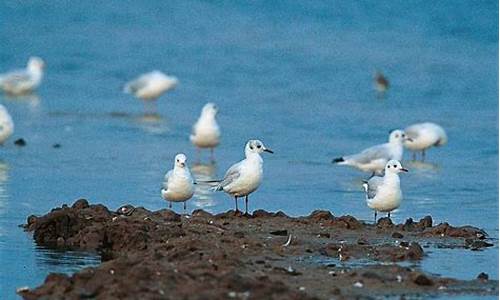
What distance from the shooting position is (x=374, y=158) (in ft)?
50.3

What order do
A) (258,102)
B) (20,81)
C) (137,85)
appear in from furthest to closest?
(20,81) → (137,85) → (258,102)

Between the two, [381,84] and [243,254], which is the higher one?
[381,84]

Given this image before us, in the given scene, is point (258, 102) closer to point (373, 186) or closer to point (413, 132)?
point (413, 132)

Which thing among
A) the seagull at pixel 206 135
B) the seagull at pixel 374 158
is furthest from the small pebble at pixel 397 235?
the seagull at pixel 206 135

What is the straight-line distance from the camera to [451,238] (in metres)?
10.4

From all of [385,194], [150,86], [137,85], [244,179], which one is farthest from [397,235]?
[137,85]

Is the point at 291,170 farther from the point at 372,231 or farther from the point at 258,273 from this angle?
the point at 258,273

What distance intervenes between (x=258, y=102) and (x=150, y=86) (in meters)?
1.65

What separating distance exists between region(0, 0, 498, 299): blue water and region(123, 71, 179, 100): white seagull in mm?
235

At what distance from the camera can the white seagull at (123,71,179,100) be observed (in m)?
21.5

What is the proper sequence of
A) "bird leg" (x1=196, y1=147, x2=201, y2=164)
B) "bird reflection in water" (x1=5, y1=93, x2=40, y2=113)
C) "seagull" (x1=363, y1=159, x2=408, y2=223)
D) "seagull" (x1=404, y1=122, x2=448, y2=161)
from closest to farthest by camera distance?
"seagull" (x1=363, y1=159, x2=408, y2=223) < "bird leg" (x1=196, y1=147, x2=201, y2=164) < "seagull" (x1=404, y1=122, x2=448, y2=161) < "bird reflection in water" (x1=5, y1=93, x2=40, y2=113)

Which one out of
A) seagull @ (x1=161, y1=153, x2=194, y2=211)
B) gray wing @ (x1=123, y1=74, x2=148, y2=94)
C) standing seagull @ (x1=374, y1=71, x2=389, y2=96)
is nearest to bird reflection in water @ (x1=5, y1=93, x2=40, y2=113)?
gray wing @ (x1=123, y1=74, x2=148, y2=94)

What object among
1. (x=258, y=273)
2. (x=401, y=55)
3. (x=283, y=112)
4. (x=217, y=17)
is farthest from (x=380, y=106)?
(x=258, y=273)

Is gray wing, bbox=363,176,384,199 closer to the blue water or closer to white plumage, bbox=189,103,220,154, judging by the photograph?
the blue water
